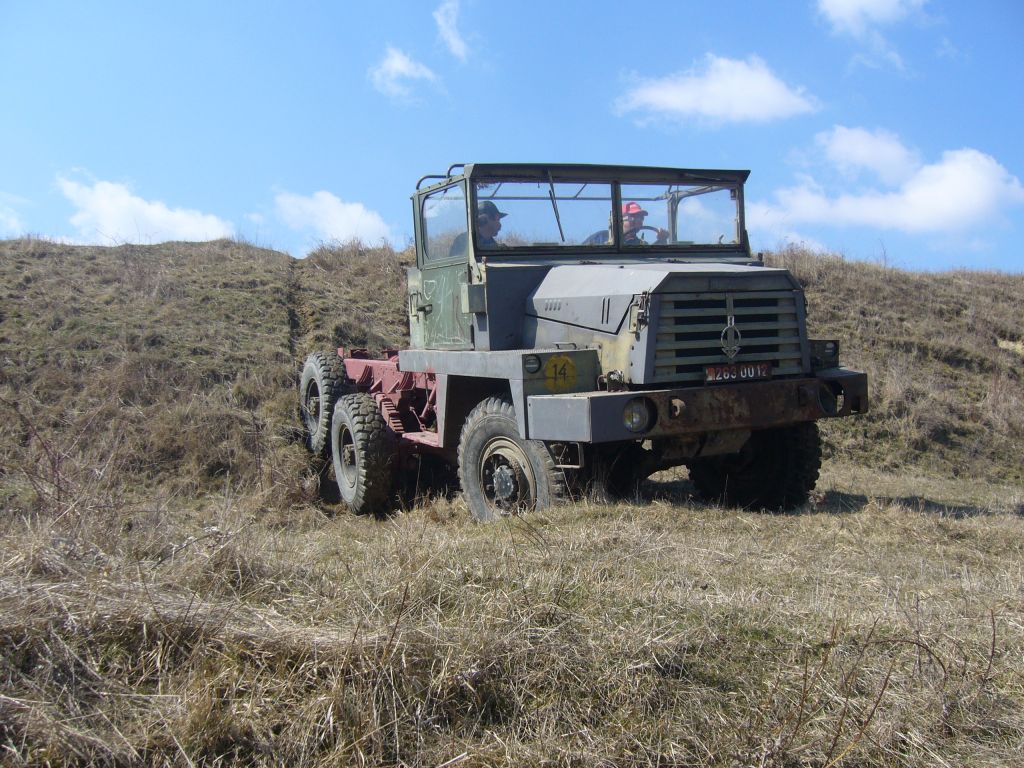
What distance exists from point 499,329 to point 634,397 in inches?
56.9

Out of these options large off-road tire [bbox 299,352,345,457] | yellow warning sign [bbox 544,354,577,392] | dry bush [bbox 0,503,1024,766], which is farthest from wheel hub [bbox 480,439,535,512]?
large off-road tire [bbox 299,352,345,457]

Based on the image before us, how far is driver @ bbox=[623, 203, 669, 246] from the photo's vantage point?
23.9 ft

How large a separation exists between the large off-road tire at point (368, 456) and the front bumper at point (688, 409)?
234 centimetres

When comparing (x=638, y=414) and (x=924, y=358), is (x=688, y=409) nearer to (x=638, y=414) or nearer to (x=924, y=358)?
(x=638, y=414)

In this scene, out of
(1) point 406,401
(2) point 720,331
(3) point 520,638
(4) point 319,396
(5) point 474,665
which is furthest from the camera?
(4) point 319,396

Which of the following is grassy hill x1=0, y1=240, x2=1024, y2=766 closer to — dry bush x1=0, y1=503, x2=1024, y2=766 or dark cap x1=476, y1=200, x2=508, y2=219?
dry bush x1=0, y1=503, x2=1024, y2=766

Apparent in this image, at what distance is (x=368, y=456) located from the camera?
25.8ft

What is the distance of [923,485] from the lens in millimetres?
9250

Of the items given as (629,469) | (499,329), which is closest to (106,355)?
(499,329)

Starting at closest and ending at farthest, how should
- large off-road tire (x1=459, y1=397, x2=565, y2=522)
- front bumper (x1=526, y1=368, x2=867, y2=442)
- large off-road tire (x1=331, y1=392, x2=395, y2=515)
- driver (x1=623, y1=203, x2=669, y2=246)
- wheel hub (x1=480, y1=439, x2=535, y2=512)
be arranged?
front bumper (x1=526, y1=368, x2=867, y2=442)
large off-road tire (x1=459, y1=397, x2=565, y2=522)
wheel hub (x1=480, y1=439, x2=535, y2=512)
driver (x1=623, y1=203, x2=669, y2=246)
large off-road tire (x1=331, y1=392, x2=395, y2=515)

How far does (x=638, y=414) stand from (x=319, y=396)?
181 inches

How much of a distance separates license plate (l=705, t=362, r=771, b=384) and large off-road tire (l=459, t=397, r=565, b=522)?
3.74 feet

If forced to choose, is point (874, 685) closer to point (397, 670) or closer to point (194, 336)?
point (397, 670)

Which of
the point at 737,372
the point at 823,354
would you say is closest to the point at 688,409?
the point at 737,372
